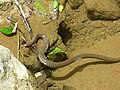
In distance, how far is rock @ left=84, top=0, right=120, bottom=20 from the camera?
606 centimetres

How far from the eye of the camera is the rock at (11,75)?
4.36 metres

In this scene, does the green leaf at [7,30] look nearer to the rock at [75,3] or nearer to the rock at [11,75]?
the rock at [11,75]

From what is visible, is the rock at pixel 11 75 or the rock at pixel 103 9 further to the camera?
the rock at pixel 103 9

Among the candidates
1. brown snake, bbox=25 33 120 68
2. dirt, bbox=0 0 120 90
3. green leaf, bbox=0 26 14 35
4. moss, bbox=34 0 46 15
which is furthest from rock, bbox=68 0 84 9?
green leaf, bbox=0 26 14 35

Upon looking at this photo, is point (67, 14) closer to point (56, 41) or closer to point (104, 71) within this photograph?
Answer: point (56, 41)

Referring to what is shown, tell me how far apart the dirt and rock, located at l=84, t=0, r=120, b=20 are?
140 mm

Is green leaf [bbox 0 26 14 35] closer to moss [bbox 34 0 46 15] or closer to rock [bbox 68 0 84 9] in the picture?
moss [bbox 34 0 46 15]

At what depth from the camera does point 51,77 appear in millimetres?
5715

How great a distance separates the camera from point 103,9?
6.17 m

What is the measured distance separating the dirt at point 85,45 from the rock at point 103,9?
0.46 feet

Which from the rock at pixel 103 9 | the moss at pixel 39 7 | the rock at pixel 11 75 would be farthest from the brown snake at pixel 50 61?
the rock at pixel 103 9

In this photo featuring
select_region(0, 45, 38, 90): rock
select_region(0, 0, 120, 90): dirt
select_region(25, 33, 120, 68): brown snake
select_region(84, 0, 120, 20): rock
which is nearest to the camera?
select_region(0, 45, 38, 90): rock

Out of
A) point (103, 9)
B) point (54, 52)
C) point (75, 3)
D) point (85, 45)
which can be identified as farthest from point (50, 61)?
point (103, 9)

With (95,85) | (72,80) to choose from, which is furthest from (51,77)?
(95,85)
